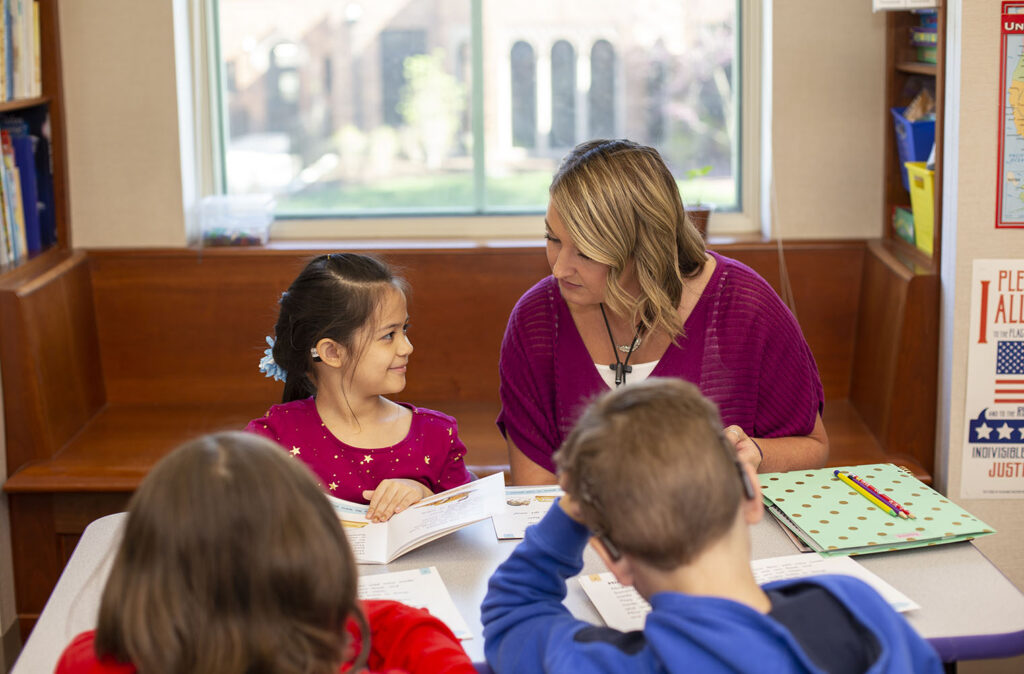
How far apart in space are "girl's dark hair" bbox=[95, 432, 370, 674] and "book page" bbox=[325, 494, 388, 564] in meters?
0.53

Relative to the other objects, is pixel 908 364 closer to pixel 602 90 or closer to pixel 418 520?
pixel 602 90

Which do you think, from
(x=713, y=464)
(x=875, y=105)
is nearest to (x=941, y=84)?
(x=875, y=105)

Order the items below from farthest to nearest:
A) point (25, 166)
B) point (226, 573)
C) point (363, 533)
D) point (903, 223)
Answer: point (903, 223) → point (25, 166) → point (363, 533) → point (226, 573)

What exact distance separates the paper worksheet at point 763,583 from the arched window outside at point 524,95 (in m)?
2.16

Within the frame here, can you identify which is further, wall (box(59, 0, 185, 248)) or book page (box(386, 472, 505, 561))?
wall (box(59, 0, 185, 248))

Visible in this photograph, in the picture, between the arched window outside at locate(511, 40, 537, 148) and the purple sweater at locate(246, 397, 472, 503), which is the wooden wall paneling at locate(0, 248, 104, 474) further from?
the arched window outside at locate(511, 40, 537, 148)

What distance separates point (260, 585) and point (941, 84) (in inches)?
86.0

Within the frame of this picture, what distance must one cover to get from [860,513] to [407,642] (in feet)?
2.51

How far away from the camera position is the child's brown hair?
1032 mm

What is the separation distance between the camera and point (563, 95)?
3426mm

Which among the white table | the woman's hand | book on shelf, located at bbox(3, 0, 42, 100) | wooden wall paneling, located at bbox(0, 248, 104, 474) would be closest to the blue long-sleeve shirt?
the white table

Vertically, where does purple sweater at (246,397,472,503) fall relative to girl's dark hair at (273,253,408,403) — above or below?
below

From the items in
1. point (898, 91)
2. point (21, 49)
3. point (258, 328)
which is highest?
point (21, 49)

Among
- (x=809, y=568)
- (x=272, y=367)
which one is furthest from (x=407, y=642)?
(x=272, y=367)
